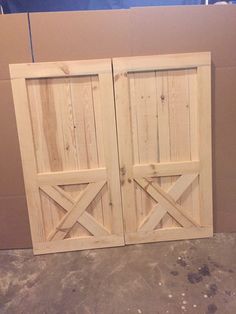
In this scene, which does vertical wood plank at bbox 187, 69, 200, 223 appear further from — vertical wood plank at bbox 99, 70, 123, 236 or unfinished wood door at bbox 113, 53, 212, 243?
vertical wood plank at bbox 99, 70, 123, 236

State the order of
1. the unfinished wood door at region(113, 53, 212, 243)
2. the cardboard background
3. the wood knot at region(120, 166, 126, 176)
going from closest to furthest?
the cardboard background < the unfinished wood door at region(113, 53, 212, 243) < the wood knot at region(120, 166, 126, 176)

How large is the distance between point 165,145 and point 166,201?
0.46 metres

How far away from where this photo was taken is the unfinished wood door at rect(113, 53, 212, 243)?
2.09 m

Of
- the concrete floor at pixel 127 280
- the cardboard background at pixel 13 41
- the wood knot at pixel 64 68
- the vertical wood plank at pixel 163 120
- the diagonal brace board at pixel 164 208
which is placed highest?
the cardboard background at pixel 13 41

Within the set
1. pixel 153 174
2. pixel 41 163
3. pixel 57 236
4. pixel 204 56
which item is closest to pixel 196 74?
pixel 204 56

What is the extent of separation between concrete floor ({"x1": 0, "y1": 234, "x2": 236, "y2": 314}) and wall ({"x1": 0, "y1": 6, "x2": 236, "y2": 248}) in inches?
29.8

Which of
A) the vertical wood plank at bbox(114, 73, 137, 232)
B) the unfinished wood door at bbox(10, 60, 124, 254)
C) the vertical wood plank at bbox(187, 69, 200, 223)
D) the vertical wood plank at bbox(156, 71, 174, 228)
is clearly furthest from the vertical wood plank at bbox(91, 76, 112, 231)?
the vertical wood plank at bbox(187, 69, 200, 223)

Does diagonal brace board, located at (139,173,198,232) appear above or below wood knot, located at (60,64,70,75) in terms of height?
below

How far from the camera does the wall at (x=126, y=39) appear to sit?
202cm

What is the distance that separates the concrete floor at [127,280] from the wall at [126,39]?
76 cm

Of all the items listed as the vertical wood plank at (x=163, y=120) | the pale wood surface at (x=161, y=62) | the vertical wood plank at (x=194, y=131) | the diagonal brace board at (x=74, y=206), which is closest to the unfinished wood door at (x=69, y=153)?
the diagonal brace board at (x=74, y=206)

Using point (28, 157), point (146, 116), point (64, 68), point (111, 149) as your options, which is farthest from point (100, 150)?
point (64, 68)

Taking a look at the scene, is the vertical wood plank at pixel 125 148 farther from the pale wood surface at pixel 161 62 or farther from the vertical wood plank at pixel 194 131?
the vertical wood plank at pixel 194 131

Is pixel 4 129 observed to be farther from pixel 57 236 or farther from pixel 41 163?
pixel 57 236
